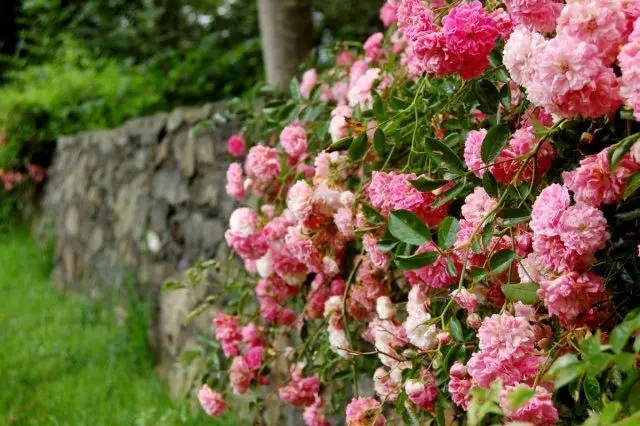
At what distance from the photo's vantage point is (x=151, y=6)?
605 cm

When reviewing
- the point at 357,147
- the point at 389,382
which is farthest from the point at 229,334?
the point at 357,147

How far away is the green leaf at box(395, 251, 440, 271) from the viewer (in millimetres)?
1054

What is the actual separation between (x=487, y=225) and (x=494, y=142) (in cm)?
12

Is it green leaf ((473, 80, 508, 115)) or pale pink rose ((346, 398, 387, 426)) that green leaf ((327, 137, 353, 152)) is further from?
pale pink rose ((346, 398, 387, 426))

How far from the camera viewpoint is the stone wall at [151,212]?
2887mm

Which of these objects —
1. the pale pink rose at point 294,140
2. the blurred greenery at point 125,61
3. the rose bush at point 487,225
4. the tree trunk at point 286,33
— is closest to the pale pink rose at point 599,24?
the rose bush at point 487,225

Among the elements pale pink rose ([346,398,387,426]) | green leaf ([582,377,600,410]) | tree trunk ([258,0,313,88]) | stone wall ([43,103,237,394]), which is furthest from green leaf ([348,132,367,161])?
tree trunk ([258,0,313,88])

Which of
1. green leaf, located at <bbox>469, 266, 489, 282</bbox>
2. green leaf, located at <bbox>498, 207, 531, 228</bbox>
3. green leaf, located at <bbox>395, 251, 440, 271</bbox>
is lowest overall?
green leaf, located at <bbox>469, 266, 489, 282</bbox>

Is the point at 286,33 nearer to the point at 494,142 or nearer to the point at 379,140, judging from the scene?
the point at 379,140

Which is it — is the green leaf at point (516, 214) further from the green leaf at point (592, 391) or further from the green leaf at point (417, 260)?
the green leaf at point (592, 391)

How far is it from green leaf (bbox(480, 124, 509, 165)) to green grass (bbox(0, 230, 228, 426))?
61.5 inches

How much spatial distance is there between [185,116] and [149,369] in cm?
111

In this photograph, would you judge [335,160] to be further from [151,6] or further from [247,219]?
[151,6]

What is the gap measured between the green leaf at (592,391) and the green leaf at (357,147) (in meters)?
0.57
